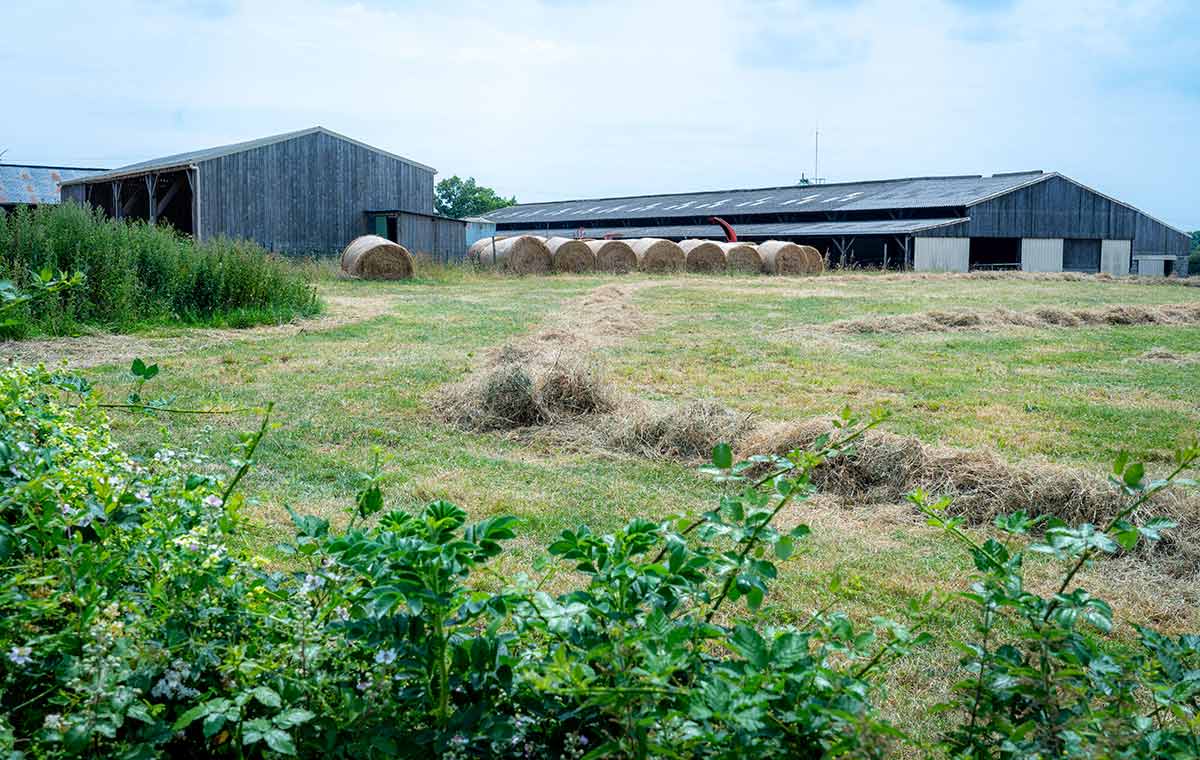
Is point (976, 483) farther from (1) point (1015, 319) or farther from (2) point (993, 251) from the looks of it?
(2) point (993, 251)

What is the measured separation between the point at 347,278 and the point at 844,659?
76.4ft

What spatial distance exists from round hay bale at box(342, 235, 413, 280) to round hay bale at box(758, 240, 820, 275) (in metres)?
13.3

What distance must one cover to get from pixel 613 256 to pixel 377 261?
908 cm

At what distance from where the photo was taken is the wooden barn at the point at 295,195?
2948cm

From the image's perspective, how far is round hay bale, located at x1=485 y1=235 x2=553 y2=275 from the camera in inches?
1188

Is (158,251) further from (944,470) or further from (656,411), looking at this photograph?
(944,470)

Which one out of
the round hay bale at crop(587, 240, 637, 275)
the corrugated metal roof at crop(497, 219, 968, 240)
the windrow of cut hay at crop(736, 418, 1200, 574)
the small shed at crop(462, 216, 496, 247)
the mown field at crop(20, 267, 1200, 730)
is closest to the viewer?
the mown field at crop(20, 267, 1200, 730)

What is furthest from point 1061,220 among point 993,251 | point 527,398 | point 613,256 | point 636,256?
point 527,398

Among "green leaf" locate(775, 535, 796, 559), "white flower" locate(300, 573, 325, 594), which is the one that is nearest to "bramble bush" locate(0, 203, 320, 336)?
"white flower" locate(300, 573, 325, 594)

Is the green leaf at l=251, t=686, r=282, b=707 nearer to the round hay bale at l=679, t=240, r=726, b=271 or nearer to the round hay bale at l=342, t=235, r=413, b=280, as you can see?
the round hay bale at l=342, t=235, r=413, b=280

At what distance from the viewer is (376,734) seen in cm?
190

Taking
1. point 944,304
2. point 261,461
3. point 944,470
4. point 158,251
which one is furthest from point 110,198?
point 944,470

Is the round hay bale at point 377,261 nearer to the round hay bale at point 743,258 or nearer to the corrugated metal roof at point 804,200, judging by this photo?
the round hay bale at point 743,258

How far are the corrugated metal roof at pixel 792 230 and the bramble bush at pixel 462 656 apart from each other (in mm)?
39317
